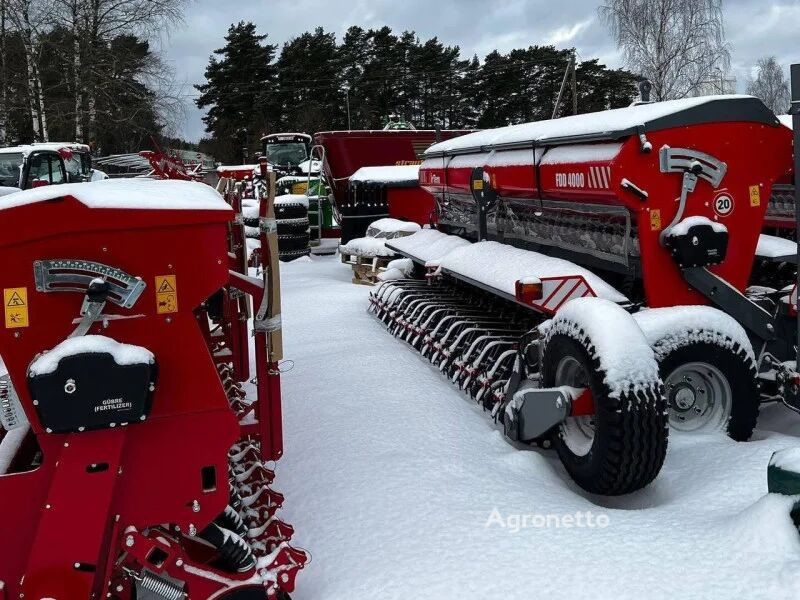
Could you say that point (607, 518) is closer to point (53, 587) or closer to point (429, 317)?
point (53, 587)

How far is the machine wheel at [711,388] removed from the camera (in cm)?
352

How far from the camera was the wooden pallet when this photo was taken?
31.6 ft

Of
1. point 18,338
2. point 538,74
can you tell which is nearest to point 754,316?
point 18,338

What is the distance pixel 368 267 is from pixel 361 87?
36251 mm

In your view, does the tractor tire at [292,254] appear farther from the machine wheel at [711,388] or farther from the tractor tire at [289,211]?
the machine wheel at [711,388]

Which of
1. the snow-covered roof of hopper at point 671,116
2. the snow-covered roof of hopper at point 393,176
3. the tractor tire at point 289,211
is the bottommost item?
the tractor tire at point 289,211

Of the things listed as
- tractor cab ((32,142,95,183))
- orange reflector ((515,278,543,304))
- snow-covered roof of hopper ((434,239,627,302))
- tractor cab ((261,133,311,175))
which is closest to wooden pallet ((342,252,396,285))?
snow-covered roof of hopper ((434,239,627,302))

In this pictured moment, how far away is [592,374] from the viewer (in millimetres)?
3205

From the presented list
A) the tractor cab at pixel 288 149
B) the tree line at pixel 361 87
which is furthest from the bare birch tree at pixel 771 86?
the tractor cab at pixel 288 149

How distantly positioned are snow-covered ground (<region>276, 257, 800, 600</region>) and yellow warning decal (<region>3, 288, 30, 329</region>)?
122cm

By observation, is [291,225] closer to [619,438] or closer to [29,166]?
[29,166]

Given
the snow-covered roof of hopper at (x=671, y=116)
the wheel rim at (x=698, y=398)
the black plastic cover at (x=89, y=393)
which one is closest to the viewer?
the black plastic cover at (x=89, y=393)

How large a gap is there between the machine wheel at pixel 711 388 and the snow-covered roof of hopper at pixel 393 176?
8113 millimetres

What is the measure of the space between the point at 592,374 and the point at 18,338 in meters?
2.09
